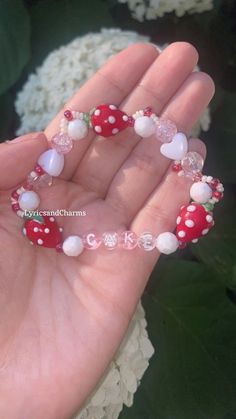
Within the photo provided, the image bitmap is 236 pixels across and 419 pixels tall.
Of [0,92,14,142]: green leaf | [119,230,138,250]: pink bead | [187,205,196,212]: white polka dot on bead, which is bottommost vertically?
[0,92,14,142]: green leaf

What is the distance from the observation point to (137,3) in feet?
5.97

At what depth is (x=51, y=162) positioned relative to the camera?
1.50 metres

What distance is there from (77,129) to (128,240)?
273 mm

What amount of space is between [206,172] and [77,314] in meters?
0.66

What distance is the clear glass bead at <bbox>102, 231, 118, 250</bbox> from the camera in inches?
58.5

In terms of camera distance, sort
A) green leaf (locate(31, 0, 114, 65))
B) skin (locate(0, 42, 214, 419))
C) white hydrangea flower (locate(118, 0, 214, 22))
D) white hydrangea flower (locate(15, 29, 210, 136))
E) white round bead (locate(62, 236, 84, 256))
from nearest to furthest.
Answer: skin (locate(0, 42, 214, 419)) → white round bead (locate(62, 236, 84, 256)) → white hydrangea flower (locate(15, 29, 210, 136)) → white hydrangea flower (locate(118, 0, 214, 22)) → green leaf (locate(31, 0, 114, 65))

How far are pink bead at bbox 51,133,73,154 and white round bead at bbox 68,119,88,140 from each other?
0.04 feet

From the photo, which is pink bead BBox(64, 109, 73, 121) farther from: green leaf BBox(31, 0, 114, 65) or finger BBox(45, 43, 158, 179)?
green leaf BBox(31, 0, 114, 65)

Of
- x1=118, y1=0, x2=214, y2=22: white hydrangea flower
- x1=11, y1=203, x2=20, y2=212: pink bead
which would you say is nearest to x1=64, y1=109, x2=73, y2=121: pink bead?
x1=11, y1=203, x2=20, y2=212: pink bead

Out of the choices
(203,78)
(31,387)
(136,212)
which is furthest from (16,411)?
(203,78)

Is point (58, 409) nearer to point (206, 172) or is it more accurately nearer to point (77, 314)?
point (77, 314)

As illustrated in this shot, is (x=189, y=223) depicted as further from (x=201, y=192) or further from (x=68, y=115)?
(x=68, y=115)

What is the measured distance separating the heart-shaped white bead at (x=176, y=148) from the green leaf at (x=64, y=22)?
19.6 inches

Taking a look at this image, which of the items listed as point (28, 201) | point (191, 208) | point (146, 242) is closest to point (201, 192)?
point (191, 208)
